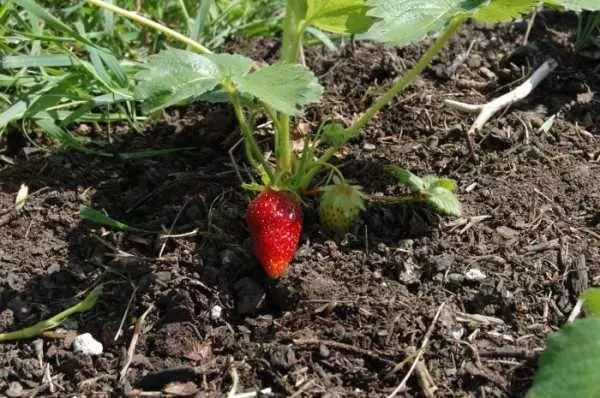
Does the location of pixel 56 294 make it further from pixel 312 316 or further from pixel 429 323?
pixel 429 323

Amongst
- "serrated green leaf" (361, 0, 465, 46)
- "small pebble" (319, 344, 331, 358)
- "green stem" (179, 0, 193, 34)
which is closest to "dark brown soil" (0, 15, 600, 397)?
"small pebble" (319, 344, 331, 358)

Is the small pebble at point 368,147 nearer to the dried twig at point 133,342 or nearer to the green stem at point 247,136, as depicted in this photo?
the green stem at point 247,136

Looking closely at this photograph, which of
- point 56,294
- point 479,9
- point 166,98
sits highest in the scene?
point 479,9

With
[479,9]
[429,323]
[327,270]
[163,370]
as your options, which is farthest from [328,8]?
[163,370]

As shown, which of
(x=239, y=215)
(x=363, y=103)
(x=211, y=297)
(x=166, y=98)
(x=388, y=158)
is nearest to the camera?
(x=166, y=98)

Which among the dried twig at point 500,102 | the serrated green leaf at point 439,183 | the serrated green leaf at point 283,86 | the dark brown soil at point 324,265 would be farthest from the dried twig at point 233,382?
the dried twig at point 500,102

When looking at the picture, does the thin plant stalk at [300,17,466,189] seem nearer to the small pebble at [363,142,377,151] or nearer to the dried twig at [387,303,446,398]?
the small pebble at [363,142,377,151]
